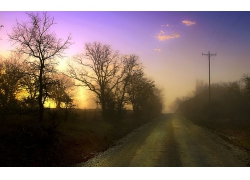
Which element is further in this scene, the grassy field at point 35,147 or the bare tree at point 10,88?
the bare tree at point 10,88

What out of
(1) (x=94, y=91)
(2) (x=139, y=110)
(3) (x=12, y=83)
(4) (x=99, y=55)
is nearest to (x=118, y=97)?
(1) (x=94, y=91)

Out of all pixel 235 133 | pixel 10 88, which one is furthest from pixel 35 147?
pixel 235 133

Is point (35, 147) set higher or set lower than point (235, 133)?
higher

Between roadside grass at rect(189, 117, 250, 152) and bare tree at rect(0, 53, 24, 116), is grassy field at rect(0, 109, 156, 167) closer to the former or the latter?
bare tree at rect(0, 53, 24, 116)

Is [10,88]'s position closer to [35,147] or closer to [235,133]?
[35,147]

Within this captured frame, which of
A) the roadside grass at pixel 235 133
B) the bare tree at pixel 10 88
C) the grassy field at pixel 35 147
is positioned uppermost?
the bare tree at pixel 10 88

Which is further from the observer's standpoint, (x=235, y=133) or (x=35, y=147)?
(x=235, y=133)

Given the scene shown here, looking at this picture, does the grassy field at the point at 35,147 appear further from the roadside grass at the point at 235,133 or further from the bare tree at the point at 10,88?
the roadside grass at the point at 235,133

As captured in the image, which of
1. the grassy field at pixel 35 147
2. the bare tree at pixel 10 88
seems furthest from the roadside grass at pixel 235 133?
the bare tree at pixel 10 88

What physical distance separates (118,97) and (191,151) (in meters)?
26.7

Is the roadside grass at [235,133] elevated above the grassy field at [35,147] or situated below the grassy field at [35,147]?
below

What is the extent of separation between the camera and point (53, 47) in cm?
1633

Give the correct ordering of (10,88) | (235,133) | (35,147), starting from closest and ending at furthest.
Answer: (35,147) → (10,88) → (235,133)

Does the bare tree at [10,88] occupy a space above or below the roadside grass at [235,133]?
above
